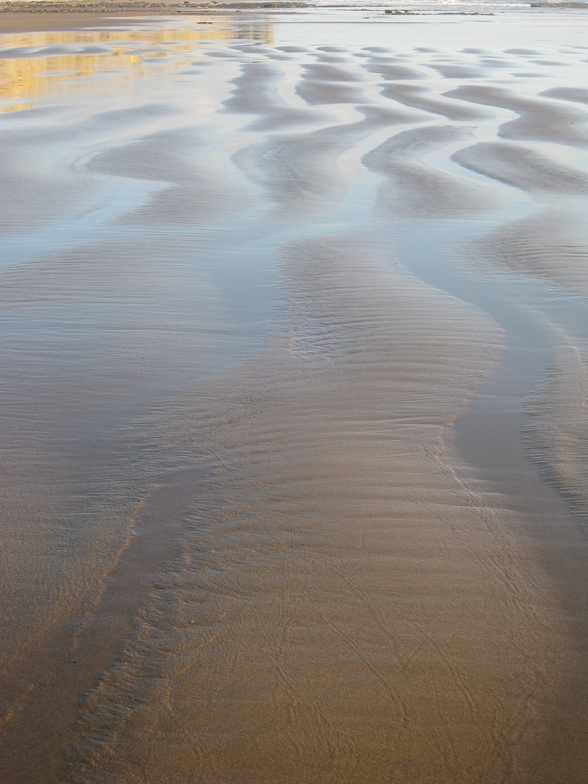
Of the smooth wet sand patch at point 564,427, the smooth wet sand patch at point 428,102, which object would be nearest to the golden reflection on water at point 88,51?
the smooth wet sand patch at point 428,102

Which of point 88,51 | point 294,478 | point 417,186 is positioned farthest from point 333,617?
point 88,51

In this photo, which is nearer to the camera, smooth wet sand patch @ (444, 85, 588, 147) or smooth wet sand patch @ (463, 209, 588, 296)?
smooth wet sand patch @ (463, 209, 588, 296)

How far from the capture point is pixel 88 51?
21.5 metres

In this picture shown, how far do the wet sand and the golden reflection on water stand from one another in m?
8.28

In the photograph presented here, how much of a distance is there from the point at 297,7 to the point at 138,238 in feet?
155

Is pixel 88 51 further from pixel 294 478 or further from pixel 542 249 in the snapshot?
pixel 294 478

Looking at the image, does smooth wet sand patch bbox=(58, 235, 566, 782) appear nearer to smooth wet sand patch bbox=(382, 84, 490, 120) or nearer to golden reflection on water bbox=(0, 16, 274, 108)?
smooth wet sand patch bbox=(382, 84, 490, 120)

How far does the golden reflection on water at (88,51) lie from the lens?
50.6ft

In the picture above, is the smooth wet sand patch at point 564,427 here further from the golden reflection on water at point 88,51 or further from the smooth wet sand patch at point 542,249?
the golden reflection on water at point 88,51

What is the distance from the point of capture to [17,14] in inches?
1551

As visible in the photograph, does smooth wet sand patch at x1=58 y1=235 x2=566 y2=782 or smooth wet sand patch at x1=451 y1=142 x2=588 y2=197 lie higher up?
smooth wet sand patch at x1=451 y1=142 x2=588 y2=197

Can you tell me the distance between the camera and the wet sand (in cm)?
199

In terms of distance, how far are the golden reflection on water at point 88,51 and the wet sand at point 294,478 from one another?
8.28 metres

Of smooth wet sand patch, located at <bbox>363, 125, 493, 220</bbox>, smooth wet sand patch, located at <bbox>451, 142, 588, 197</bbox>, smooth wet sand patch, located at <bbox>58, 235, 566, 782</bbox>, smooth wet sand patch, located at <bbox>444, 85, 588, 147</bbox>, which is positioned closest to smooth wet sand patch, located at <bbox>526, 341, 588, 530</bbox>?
smooth wet sand patch, located at <bbox>58, 235, 566, 782</bbox>
